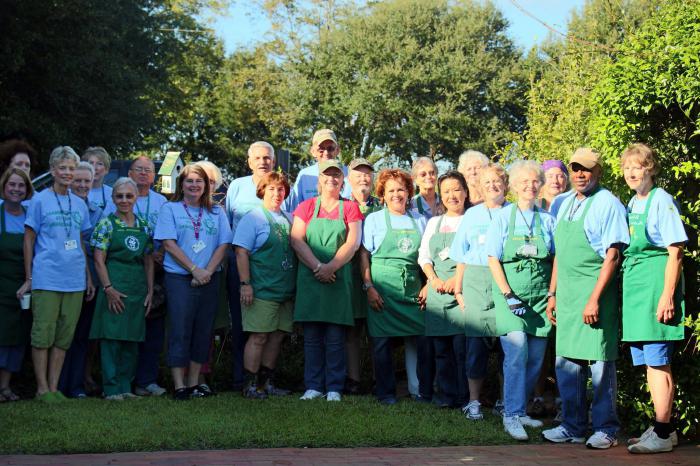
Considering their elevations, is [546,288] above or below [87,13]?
below

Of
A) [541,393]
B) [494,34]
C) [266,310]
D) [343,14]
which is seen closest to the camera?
[541,393]

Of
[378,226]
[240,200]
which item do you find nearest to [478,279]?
[378,226]

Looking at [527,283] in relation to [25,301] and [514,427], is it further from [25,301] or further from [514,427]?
[25,301]

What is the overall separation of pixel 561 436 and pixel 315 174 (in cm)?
388

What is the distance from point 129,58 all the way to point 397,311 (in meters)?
31.6

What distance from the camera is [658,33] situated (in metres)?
6.95

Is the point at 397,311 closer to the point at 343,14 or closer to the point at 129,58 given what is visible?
the point at 129,58

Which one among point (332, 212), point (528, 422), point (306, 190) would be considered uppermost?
point (306, 190)

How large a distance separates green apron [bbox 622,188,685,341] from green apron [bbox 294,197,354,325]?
2798 mm

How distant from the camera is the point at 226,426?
6996 millimetres

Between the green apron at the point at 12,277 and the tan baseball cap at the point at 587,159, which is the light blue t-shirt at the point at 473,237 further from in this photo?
the green apron at the point at 12,277

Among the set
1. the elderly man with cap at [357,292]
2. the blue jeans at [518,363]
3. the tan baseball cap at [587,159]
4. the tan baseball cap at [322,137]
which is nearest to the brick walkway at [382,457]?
the blue jeans at [518,363]

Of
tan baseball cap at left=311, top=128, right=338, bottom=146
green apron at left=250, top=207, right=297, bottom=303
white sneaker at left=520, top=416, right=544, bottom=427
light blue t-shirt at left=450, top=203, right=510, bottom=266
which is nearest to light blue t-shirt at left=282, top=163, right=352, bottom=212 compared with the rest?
tan baseball cap at left=311, top=128, right=338, bottom=146

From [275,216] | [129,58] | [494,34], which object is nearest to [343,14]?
[494,34]
